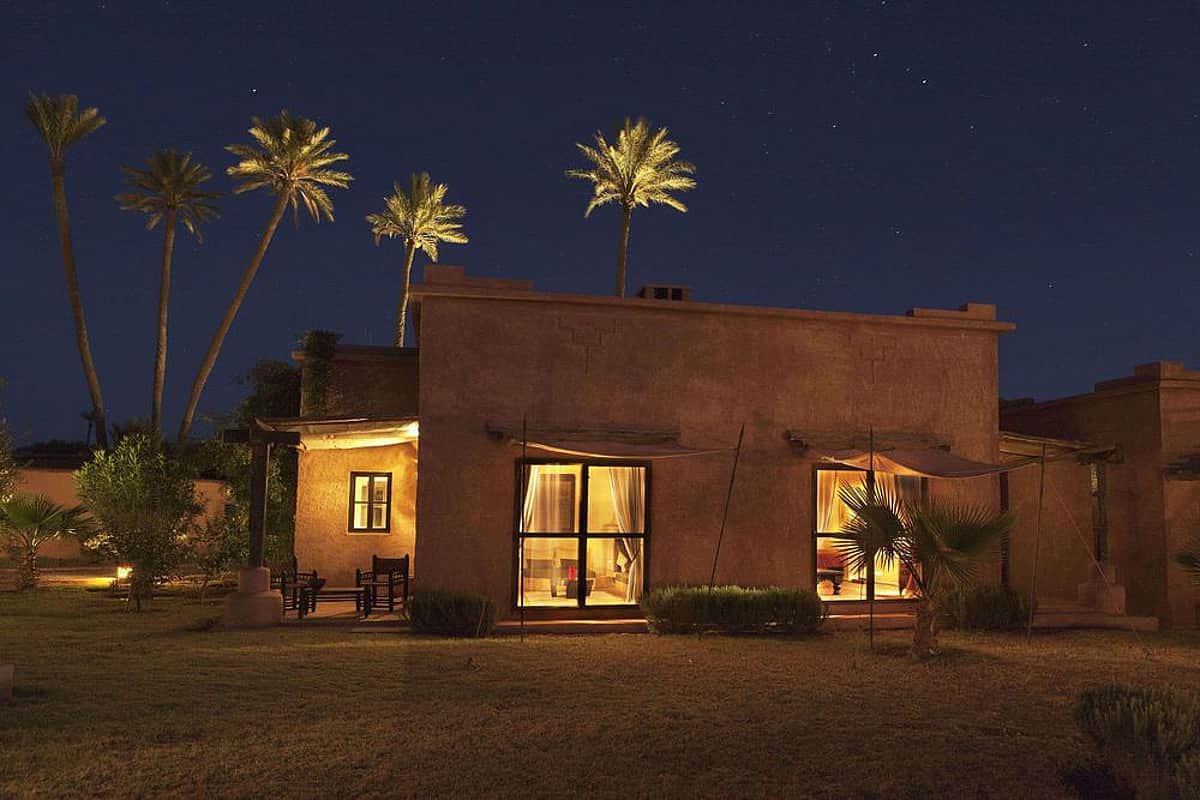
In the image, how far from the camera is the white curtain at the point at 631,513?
10.9 meters

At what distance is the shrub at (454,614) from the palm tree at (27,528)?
8.14 meters

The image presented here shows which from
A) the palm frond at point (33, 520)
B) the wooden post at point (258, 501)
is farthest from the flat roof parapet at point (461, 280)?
the palm frond at point (33, 520)

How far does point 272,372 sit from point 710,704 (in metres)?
12.0

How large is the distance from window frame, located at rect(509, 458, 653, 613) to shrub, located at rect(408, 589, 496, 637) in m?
0.75

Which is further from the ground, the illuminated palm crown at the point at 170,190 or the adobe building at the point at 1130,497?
the illuminated palm crown at the point at 170,190

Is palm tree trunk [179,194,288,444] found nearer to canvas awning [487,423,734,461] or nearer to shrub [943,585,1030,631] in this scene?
canvas awning [487,423,734,461]

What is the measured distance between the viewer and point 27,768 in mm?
5039

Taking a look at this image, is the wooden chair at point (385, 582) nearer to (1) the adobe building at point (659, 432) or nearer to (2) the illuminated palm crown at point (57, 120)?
(1) the adobe building at point (659, 432)

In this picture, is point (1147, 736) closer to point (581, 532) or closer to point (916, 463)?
point (916, 463)

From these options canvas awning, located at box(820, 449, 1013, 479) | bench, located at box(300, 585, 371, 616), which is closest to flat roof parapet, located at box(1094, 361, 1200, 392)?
canvas awning, located at box(820, 449, 1013, 479)

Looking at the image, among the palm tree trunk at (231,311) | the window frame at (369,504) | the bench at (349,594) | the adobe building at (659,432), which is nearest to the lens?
the adobe building at (659,432)

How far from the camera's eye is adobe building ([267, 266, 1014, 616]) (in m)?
10.5

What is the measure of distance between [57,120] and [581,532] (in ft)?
77.4

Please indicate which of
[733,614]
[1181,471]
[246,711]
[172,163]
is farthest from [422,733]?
[172,163]
